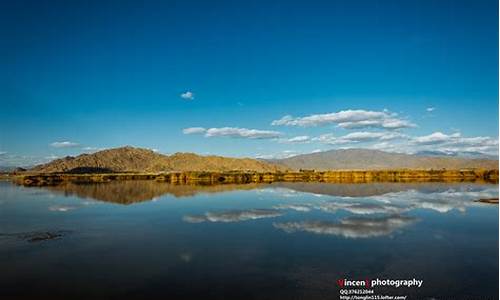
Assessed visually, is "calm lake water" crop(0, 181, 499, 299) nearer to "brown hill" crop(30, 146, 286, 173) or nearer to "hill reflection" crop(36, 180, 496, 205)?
"hill reflection" crop(36, 180, 496, 205)

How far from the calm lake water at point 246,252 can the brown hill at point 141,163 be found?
4339 inches

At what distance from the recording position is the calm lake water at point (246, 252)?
12547 mm

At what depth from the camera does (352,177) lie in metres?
72.2

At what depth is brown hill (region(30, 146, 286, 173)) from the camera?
14688 cm

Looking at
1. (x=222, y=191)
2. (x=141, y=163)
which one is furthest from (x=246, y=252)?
(x=141, y=163)

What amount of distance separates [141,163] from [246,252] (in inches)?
6511

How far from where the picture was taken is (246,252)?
56.2 ft

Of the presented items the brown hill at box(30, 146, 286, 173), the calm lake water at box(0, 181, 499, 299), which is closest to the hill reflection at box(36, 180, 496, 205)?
the calm lake water at box(0, 181, 499, 299)

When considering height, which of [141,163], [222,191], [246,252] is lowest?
[246,252]

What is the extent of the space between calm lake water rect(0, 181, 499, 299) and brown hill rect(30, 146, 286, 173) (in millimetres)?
110221

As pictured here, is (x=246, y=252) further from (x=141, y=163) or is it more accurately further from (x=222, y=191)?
(x=141, y=163)

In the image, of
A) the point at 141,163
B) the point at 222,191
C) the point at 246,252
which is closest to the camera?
the point at 246,252

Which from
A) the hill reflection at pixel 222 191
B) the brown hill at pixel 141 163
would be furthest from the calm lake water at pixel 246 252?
the brown hill at pixel 141 163

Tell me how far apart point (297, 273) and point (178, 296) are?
4088 millimetres
